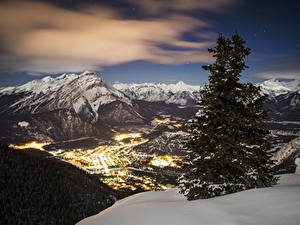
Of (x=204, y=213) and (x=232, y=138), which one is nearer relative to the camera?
(x=204, y=213)

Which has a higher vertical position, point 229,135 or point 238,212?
point 229,135

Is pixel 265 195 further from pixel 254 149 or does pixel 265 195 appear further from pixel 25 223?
pixel 25 223

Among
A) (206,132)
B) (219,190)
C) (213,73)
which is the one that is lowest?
(219,190)

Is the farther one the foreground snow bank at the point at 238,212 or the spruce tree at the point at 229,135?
the spruce tree at the point at 229,135

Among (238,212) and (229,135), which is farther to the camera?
(229,135)

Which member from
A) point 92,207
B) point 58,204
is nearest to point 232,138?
point 58,204

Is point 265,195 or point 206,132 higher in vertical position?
point 206,132

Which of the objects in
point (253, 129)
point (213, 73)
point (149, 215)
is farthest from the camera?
point (213, 73)

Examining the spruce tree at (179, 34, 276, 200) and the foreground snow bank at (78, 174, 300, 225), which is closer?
the foreground snow bank at (78, 174, 300, 225)
